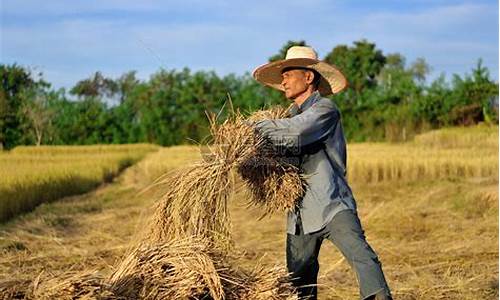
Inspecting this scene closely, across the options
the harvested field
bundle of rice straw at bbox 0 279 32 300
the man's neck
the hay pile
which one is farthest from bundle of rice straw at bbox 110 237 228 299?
the man's neck

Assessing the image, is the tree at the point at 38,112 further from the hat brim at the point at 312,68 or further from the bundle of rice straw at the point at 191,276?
the bundle of rice straw at the point at 191,276

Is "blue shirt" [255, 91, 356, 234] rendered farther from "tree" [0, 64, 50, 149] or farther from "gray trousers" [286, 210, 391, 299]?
"tree" [0, 64, 50, 149]

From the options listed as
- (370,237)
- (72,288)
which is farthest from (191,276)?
(370,237)

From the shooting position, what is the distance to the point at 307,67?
3975 millimetres

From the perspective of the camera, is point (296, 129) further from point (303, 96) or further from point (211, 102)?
point (211, 102)

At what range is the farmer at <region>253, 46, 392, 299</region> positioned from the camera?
142 inches

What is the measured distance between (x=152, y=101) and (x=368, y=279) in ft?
102

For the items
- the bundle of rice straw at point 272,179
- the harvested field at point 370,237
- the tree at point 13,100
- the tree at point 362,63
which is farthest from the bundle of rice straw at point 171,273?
the tree at point 362,63

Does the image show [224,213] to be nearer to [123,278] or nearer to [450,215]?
[123,278]

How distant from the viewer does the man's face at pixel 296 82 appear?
3.97m

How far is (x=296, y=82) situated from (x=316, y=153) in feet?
1.31

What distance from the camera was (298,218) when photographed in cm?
386

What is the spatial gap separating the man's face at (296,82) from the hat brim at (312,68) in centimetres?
3

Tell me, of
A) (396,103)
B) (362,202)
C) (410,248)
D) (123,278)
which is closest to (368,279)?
(123,278)
